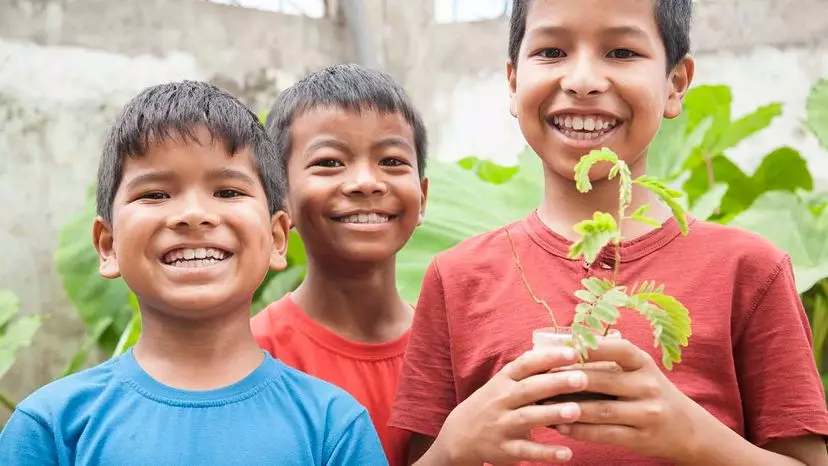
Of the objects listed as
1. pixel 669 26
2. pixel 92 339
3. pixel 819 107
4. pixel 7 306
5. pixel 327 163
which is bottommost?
pixel 92 339

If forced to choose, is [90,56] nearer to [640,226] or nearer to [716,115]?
[716,115]

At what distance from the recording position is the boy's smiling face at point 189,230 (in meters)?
1.24

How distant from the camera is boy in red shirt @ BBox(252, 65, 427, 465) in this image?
1.62 meters

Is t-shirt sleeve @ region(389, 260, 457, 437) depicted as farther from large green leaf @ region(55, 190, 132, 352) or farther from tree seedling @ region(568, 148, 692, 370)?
large green leaf @ region(55, 190, 132, 352)

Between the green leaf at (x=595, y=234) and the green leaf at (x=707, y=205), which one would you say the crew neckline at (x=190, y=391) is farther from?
the green leaf at (x=707, y=205)

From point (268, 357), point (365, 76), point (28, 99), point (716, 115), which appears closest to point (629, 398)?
point (268, 357)

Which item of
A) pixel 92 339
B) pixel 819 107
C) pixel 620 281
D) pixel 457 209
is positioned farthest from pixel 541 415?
pixel 92 339

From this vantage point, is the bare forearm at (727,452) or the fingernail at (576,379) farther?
the bare forearm at (727,452)

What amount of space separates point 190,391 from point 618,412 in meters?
0.55

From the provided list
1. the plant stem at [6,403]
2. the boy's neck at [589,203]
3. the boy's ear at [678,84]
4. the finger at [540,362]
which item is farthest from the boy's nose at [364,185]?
the plant stem at [6,403]

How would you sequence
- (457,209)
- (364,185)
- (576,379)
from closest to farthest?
1. (576,379)
2. (364,185)
3. (457,209)

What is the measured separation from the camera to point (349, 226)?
1617 millimetres

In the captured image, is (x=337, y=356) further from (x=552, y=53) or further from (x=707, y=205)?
(x=707, y=205)

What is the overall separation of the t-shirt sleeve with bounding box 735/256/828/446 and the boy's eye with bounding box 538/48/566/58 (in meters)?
0.39
